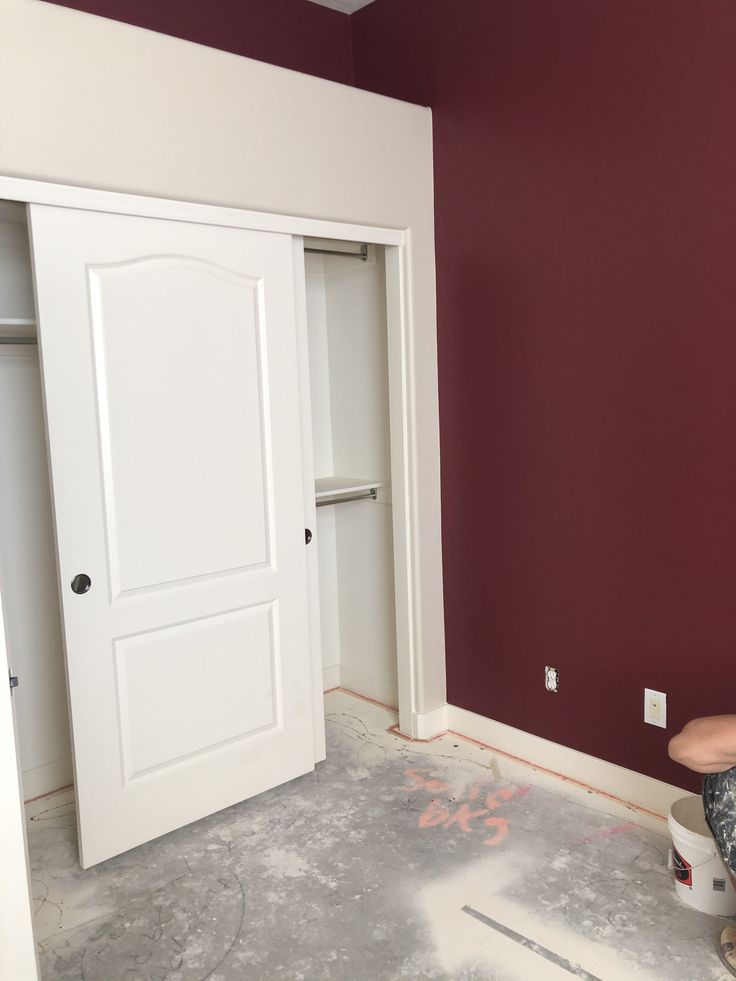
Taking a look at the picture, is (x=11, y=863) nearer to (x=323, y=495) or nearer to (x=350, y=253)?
(x=323, y=495)

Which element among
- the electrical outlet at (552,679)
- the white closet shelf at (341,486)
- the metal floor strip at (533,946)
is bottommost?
the metal floor strip at (533,946)

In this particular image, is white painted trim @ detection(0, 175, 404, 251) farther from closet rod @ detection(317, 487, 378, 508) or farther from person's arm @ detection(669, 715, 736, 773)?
person's arm @ detection(669, 715, 736, 773)

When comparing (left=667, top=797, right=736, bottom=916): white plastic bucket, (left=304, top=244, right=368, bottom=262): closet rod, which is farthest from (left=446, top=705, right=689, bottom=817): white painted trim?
(left=304, top=244, right=368, bottom=262): closet rod

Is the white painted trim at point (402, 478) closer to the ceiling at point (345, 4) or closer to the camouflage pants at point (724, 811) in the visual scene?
the ceiling at point (345, 4)

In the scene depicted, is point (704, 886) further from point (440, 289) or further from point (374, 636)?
point (440, 289)

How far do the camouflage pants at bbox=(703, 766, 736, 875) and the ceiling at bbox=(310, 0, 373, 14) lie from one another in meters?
3.14

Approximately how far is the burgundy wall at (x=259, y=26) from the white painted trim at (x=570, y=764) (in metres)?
2.74

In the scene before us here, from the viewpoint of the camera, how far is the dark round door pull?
2.46 meters

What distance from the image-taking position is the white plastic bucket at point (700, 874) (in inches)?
88.6

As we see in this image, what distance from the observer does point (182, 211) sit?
8.45ft

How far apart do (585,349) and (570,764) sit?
1472 millimetres

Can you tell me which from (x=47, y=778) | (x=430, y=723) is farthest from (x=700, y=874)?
(x=47, y=778)

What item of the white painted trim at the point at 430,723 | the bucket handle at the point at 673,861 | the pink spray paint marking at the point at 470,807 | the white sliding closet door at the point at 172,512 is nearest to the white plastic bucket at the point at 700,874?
the bucket handle at the point at 673,861

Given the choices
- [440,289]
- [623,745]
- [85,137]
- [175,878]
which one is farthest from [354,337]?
[175,878]
